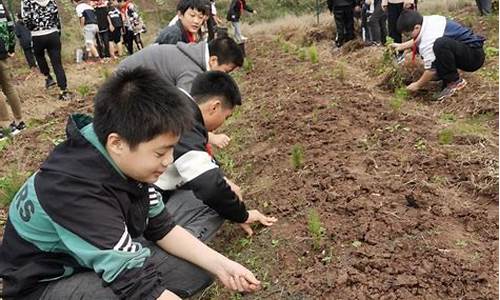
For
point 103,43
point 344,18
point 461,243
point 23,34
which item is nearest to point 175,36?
point 461,243

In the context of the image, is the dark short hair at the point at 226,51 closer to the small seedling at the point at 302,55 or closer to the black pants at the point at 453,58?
the black pants at the point at 453,58

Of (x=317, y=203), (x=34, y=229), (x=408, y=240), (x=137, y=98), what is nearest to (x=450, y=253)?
(x=408, y=240)

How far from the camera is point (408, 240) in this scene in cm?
250

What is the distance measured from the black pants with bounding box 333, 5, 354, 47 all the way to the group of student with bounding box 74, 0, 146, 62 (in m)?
4.51

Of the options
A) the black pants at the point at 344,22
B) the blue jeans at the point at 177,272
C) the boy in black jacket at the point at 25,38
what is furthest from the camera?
the boy in black jacket at the point at 25,38

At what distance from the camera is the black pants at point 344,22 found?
26.9 feet

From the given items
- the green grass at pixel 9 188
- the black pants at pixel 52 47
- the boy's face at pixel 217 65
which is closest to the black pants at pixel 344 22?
the black pants at pixel 52 47

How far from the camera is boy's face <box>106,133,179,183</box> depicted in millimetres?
1768

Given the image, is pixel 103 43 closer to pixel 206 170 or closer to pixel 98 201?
pixel 206 170

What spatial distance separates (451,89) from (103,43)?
8.06 metres

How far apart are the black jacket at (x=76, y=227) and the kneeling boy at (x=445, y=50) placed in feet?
12.2

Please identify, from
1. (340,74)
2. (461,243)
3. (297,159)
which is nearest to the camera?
(461,243)

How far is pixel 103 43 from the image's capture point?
35.9ft

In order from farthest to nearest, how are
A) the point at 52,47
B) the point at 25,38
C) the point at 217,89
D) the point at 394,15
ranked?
the point at 25,38
the point at 394,15
the point at 52,47
the point at 217,89
